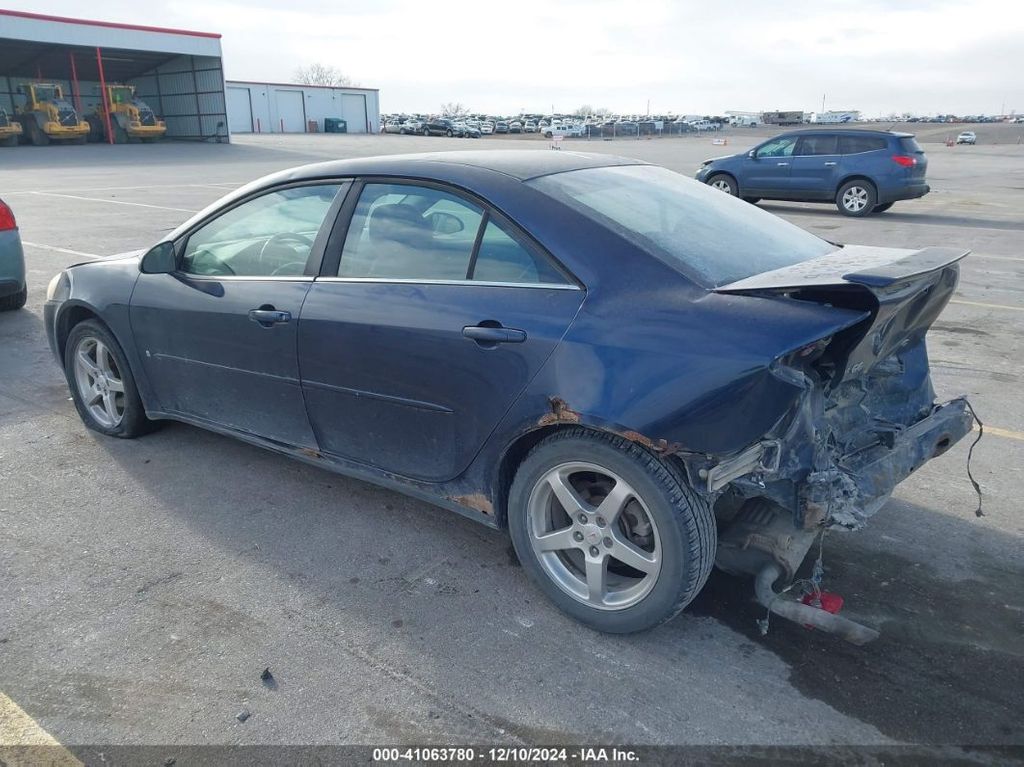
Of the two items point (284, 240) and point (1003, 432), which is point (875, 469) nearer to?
point (1003, 432)

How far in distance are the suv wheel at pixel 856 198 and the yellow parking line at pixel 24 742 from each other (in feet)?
53.5

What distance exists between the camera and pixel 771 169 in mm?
16703

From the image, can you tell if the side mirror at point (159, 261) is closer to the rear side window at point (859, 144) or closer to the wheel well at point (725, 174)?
the rear side window at point (859, 144)

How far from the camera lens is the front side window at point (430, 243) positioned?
299 centimetres

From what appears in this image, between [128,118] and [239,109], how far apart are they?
754 inches

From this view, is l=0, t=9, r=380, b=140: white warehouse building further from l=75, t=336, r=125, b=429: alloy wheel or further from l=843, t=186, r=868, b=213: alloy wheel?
l=75, t=336, r=125, b=429: alloy wheel

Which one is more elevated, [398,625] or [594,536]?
[594,536]

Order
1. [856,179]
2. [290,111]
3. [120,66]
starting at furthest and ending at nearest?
[290,111] < [120,66] < [856,179]

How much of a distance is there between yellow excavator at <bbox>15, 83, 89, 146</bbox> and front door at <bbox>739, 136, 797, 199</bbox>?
36.3m

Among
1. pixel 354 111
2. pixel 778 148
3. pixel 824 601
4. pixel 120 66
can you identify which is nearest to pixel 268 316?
pixel 824 601

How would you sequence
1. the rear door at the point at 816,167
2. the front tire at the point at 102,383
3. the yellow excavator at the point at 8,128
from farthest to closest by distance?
the yellow excavator at the point at 8,128 < the rear door at the point at 816,167 < the front tire at the point at 102,383

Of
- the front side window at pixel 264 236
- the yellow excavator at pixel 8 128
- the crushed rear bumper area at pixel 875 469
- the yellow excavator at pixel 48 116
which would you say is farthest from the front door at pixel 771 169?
the yellow excavator at pixel 8 128

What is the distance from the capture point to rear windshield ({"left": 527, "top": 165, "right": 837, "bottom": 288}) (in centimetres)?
289

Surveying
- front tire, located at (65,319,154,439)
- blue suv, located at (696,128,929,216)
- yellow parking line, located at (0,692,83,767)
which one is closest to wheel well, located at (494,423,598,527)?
yellow parking line, located at (0,692,83,767)
